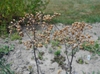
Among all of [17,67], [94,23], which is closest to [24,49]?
[17,67]

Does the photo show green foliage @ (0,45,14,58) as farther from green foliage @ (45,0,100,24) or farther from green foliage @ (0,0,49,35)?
green foliage @ (45,0,100,24)

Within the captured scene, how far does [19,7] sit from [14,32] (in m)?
0.55

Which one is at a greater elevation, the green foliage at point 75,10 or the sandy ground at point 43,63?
the sandy ground at point 43,63

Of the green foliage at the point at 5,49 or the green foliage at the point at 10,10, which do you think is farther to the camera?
the green foliage at the point at 10,10

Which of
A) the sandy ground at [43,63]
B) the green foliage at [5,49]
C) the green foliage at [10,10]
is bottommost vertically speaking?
the sandy ground at [43,63]

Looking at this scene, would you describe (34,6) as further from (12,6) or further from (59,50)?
(59,50)

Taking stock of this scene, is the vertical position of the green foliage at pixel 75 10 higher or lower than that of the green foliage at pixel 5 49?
lower

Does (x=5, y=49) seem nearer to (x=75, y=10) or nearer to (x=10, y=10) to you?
(x=10, y=10)

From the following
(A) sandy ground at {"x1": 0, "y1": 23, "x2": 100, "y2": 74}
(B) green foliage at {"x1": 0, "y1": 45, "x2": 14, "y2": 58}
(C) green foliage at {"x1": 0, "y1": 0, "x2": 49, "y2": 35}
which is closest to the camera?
(A) sandy ground at {"x1": 0, "y1": 23, "x2": 100, "y2": 74}

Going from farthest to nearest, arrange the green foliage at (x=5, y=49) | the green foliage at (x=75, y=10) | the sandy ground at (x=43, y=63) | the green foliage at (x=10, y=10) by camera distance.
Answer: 1. the green foliage at (x=75, y=10)
2. the green foliage at (x=10, y=10)
3. the green foliage at (x=5, y=49)
4. the sandy ground at (x=43, y=63)

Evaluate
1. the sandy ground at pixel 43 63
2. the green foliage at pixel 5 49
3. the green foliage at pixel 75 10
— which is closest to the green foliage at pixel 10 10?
the green foliage at pixel 5 49

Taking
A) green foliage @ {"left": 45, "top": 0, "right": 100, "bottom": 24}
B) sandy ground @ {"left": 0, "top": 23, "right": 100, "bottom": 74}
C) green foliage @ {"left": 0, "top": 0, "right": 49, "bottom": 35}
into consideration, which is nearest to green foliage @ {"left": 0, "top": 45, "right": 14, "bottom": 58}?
sandy ground @ {"left": 0, "top": 23, "right": 100, "bottom": 74}

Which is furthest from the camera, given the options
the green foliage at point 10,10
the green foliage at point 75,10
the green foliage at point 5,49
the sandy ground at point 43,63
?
the green foliage at point 75,10

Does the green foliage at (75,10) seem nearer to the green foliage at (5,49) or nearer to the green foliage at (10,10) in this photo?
the green foliage at (10,10)
